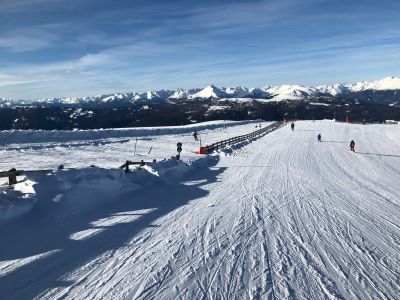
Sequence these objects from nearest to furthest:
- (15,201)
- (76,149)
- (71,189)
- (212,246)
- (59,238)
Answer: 1. (212,246)
2. (59,238)
3. (15,201)
4. (71,189)
5. (76,149)

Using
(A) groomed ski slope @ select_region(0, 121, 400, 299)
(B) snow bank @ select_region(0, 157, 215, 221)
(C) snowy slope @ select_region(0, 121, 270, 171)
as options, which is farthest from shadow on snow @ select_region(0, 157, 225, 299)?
(C) snowy slope @ select_region(0, 121, 270, 171)

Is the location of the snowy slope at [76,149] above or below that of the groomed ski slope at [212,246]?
below

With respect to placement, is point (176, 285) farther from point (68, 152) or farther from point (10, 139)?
point (10, 139)

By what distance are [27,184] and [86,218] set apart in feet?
8.94

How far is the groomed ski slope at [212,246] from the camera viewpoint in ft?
24.3

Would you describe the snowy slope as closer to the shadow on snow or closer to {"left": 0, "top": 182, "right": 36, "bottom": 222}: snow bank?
the shadow on snow

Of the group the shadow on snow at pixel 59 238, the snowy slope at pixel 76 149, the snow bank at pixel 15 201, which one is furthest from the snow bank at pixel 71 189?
the snowy slope at pixel 76 149

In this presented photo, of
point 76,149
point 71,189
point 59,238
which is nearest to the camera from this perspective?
point 59,238

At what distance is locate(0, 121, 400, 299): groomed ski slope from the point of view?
7.40 metres

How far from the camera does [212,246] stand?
9.66 meters

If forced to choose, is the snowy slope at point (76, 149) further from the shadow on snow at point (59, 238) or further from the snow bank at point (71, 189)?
the shadow on snow at point (59, 238)

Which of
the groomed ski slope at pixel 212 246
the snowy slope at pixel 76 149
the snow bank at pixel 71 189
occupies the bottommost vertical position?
the snowy slope at pixel 76 149

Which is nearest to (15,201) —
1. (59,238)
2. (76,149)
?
(59,238)

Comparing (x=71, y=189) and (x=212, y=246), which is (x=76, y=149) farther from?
(x=212, y=246)
